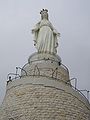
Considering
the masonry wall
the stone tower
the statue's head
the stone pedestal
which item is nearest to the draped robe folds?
the statue's head

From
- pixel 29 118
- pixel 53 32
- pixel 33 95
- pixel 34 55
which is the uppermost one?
pixel 53 32

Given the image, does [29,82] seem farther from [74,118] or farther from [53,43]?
[53,43]

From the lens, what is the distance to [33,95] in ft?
57.6

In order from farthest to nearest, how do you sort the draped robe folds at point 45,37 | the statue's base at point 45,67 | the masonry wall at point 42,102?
1. the draped robe folds at point 45,37
2. the statue's base at point 45,67
3. the masonry wall at point 42,102

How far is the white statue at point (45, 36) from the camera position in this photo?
22172mm

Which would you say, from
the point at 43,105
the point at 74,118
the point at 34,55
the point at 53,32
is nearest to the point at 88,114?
the point at 74,118

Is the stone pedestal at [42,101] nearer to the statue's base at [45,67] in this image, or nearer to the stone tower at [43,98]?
the stone tower at [43,98]

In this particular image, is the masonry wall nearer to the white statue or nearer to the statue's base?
the statue's base

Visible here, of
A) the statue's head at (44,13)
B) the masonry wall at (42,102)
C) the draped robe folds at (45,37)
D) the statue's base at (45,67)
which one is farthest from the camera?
the statue's head at (44,13)

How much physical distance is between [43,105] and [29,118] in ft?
3.11

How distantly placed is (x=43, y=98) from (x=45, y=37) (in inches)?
238

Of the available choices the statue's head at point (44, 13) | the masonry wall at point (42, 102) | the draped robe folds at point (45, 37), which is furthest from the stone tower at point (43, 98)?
the statue's head at point (44, 13)

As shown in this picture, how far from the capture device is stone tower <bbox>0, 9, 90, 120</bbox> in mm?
16922

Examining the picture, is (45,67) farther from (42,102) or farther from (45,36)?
(42,102)
